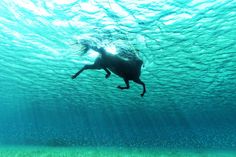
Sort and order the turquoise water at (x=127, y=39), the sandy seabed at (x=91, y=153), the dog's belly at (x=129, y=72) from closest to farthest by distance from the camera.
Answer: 1. the dog's belly at (x=129, y=72)
2. the turquoise water at (x=127, y=39)
3. the sandy seabed at (x=91, y=153)

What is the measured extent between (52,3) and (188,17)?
6882mm

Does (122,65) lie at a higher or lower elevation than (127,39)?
higher

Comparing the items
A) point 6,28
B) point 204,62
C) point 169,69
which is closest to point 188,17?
point 204,62

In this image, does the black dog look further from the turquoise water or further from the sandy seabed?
the sandy seabed

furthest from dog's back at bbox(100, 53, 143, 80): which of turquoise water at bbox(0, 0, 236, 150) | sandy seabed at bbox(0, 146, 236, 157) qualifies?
sandy seabed at bbox(0, 146, 236, 157)

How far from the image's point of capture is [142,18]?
1186 centimetres

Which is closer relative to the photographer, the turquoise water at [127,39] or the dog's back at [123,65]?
the dog's back at [123,65]

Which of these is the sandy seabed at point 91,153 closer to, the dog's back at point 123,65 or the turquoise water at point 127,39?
the turquoise water at point 127,39

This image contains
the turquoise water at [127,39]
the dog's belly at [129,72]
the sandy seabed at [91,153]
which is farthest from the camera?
the sandy seabed at [91,153]

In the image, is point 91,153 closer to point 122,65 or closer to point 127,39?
point 127,39

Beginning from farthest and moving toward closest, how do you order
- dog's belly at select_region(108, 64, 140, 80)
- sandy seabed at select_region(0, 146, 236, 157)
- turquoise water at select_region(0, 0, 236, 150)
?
sandy seabed at select_region(0, 146, 236, 157) → turquoise water at select_region(0, 0, 236, 150) → dog's belly at select_region(108, 64, 140, 80)

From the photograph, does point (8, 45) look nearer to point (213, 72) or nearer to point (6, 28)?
point (6, 28)

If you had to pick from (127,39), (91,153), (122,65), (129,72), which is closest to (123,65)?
(122,65)

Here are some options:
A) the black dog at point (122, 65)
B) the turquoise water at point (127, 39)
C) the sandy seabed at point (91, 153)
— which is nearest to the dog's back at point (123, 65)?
the black dog at point (122, 65)
